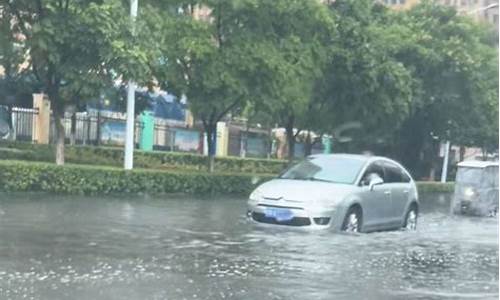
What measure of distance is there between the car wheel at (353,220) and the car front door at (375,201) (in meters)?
0.14

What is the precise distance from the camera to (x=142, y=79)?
21750 millimetres

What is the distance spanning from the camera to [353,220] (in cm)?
1502

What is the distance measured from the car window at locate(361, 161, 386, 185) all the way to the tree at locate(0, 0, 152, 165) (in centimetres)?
707

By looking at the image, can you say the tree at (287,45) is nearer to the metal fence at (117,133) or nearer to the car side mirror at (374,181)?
the car side mirror at (374,181)

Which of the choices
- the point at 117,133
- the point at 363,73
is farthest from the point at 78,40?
the point at 117,133

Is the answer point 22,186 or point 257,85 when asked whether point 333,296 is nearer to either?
point 22,186

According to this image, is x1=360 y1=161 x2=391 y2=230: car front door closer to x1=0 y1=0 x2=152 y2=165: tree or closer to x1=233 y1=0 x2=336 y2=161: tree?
x1=0 y1=0 x2=152 y2=165: tree

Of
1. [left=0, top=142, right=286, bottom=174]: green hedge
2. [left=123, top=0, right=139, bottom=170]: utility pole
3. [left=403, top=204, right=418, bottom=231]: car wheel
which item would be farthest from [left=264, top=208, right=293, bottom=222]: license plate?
[left=0, top=142, right=286, bottom=174]: green hedge

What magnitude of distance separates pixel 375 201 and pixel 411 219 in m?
2.13

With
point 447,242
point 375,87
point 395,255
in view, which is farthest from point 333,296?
point 375,87

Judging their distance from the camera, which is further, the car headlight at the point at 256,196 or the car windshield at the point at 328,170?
the car windshield at the point at 328,170

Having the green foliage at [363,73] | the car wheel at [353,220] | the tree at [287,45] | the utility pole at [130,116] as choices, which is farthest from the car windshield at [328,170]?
the green foliage at [363,73]

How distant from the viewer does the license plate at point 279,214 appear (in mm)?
14391

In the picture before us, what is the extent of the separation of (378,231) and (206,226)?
3.07 metres
